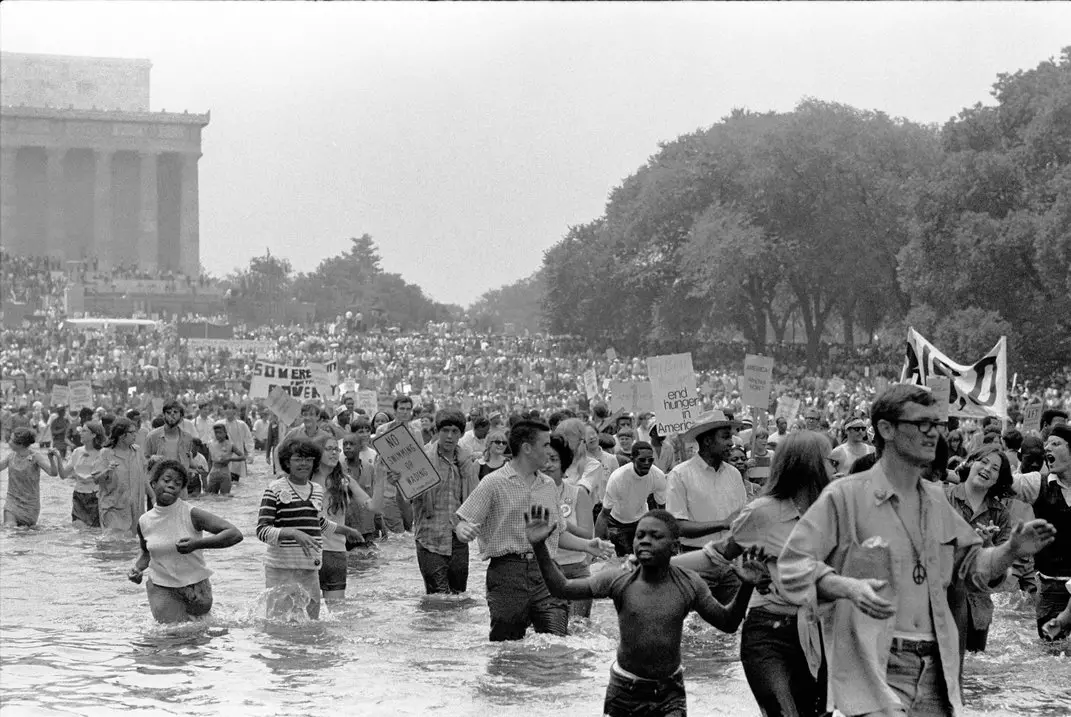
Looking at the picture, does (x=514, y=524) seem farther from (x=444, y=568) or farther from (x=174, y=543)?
(x=444, y=568)

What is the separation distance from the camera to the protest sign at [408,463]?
12727 mm

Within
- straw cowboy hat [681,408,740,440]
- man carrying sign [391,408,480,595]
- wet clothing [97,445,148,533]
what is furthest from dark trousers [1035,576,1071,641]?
wet clothing [97,445,148,533]

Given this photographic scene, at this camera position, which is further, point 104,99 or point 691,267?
point 104,99

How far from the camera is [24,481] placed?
65.6 ft

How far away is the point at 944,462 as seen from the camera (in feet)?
24.3

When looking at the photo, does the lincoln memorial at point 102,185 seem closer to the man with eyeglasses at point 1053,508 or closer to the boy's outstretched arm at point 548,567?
the man with eyeglasses at point 1053,508

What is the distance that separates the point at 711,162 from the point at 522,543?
67027 mm

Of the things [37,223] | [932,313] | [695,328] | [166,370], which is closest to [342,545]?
[932,313]

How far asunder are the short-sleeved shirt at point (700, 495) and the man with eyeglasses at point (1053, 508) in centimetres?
182

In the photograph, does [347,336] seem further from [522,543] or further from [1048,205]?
[522,543]

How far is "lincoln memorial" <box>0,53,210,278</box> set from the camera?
128500mm

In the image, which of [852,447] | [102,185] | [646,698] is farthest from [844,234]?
[102,185]

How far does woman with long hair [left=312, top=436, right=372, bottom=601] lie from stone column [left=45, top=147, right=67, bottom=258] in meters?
120

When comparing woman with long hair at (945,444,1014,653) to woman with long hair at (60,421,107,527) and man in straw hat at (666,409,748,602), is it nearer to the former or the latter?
man in straw hat at (666,409,748,602)
